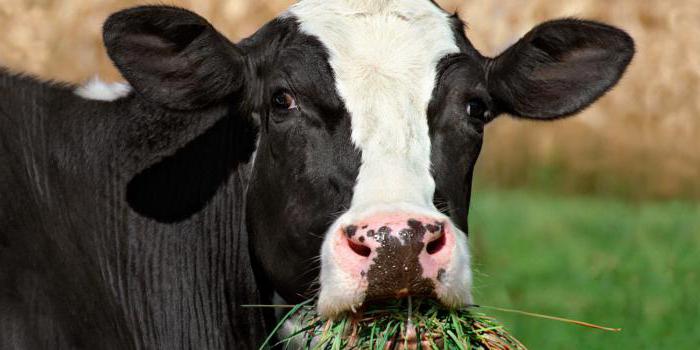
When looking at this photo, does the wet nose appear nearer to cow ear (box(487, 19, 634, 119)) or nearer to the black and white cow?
the black and white cow

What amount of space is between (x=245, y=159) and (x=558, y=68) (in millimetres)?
1804

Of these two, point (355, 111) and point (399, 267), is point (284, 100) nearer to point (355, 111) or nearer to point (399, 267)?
point (355, 111)

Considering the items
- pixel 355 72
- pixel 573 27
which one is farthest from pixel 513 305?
pixel 355 72

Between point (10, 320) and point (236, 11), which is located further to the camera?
point (236, 11)

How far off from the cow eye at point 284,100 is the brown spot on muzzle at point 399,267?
3.65ft

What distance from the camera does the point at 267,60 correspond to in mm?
7223

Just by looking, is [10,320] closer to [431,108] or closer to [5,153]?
[5,153]

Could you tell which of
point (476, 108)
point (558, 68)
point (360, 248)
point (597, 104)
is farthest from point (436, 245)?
point (597, 104)

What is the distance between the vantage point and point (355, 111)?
6734 millimetres

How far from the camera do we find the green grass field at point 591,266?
1270cm

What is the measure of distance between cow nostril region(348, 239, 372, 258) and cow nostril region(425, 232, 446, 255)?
10.4 inches

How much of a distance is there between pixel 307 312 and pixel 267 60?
132 cm

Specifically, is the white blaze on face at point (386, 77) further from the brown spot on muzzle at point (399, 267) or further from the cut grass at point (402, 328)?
the cut grass at point (402, 328)

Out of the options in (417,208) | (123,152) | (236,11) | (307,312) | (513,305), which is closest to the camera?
(417,208)
